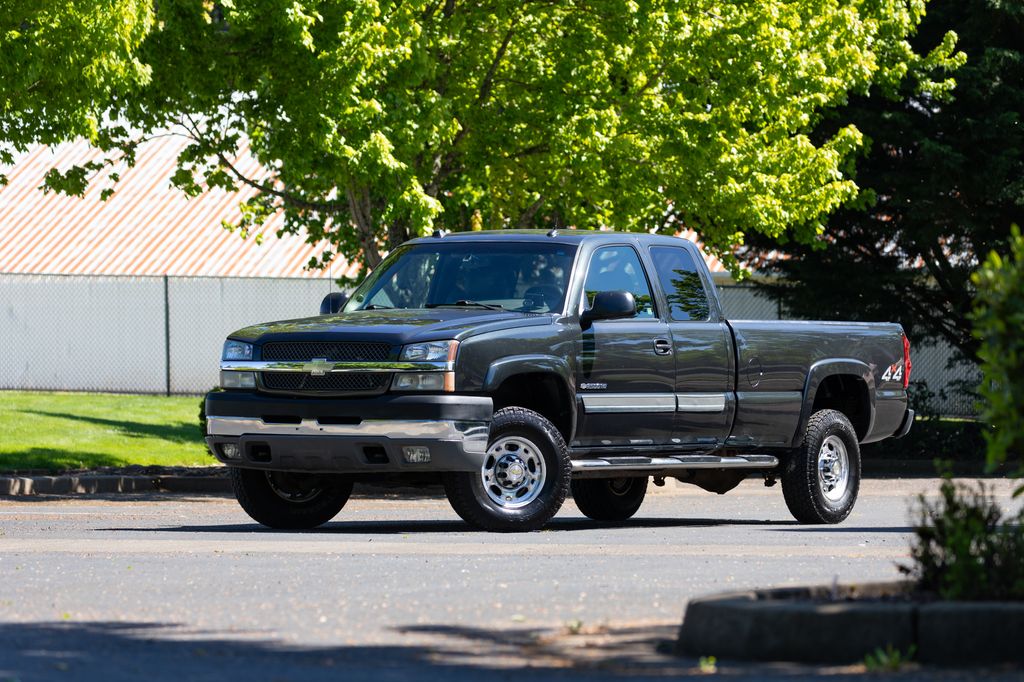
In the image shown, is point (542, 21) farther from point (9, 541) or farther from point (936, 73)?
point (9, 541)

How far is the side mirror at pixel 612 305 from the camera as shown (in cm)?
1341

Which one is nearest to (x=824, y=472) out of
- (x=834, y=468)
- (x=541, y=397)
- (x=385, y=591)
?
(x=834, y=468)

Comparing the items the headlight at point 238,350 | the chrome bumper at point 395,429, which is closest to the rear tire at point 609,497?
the chrome bumper at point 395,429

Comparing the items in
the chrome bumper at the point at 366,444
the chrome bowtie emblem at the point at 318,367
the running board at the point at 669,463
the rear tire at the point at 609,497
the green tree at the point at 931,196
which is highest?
the green tree at the point at 931,196

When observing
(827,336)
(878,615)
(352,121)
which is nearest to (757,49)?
(352,121)

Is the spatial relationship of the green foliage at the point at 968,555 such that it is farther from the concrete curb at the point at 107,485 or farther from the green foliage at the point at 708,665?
the concrete curb at the point at 107,485

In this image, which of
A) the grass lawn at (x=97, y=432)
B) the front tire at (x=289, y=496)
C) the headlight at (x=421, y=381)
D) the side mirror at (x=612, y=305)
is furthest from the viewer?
the grass lawn at (x=97, y=432)

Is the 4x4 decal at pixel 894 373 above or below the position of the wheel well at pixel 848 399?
above

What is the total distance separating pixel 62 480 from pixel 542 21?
7.67 metres

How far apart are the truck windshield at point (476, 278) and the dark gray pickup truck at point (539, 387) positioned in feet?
0.04

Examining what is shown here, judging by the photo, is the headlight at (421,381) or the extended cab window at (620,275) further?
the extended cab window at (620,275)

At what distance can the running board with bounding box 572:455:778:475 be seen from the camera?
531 inches

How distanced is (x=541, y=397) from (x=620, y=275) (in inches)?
47.9

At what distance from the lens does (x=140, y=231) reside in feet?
140
